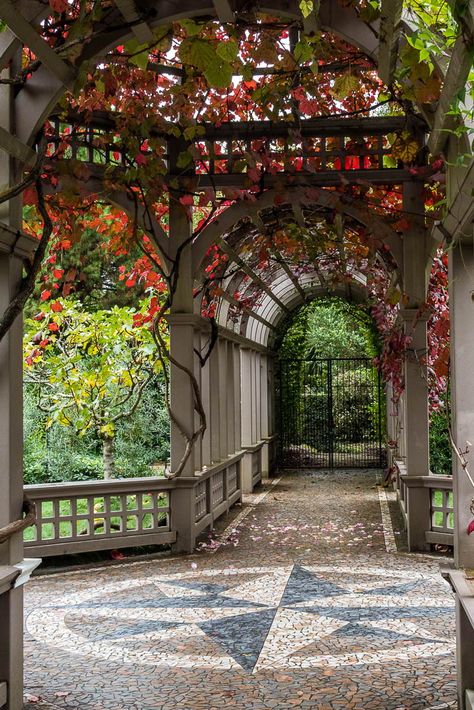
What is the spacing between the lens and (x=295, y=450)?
63.6 feet

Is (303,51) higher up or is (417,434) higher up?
(303,51)

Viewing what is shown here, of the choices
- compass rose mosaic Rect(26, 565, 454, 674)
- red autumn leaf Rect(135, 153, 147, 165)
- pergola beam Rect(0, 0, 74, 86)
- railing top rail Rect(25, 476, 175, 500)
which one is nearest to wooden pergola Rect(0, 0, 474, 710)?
pergola beam Rect(0, 0, 74, 86)

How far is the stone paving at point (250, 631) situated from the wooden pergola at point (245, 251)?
1.81ft

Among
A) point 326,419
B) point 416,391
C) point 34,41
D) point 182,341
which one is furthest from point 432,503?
point 326,419

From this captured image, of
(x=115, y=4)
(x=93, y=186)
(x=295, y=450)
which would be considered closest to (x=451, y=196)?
(x=115, y=4)

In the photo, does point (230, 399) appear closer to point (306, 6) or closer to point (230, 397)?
point (230, 397)

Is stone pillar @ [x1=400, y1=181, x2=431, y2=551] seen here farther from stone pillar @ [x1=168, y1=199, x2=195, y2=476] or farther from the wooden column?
the wooden column

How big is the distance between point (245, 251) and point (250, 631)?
5.71m

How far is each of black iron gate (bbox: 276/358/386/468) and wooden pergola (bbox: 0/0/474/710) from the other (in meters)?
1.28

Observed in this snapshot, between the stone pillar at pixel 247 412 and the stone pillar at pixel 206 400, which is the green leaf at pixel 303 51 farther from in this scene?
the stone pillar at pixel 247 412

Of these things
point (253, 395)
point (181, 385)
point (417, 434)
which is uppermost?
point (181, 385)

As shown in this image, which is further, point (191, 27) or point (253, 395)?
point (253, 395)

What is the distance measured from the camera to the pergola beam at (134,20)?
369cm

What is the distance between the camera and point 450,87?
125 inches
